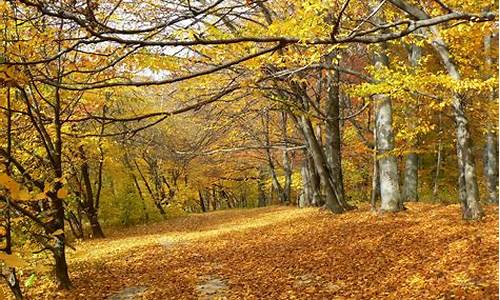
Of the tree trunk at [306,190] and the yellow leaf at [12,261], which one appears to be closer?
the yellow leaf at [12,261]

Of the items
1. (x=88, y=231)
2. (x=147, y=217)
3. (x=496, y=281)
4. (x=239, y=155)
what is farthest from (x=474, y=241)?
(x=239, y=155)

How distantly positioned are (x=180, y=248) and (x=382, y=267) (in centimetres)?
771

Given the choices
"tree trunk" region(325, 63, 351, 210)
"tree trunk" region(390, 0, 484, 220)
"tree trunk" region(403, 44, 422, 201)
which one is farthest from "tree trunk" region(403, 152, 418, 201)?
"tree trunk" region(390, 0, 484, 220)

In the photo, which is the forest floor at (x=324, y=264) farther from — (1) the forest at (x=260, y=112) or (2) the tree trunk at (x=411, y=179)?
(2) the tree trunk at (x=411, y=179)

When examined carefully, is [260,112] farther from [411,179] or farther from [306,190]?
[306,190]

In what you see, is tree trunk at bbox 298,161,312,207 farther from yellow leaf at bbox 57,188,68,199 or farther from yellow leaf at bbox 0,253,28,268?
yellow leaf at bbox 0,253,28,268

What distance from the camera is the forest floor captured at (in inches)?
275

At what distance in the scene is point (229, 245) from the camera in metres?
13.5

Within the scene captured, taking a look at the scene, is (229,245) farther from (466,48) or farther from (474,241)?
(466,48)

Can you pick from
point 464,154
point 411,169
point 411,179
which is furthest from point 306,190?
point 464,154

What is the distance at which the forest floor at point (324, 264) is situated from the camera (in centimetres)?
698

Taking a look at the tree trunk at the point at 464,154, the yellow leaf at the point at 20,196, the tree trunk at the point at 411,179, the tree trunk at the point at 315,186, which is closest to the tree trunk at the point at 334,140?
the tree trunk at the point at 411,179

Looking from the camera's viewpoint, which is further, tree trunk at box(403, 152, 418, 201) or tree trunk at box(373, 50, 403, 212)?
tree trunk at box(403, 152, 418, 201)

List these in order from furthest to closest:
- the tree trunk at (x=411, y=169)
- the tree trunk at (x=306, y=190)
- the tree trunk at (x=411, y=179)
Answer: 1. the tree trunk at (x=306, y=190)
2. the tree trunk at (x=411, y=179)
3. the tree trunk at (x=411, y=169)
